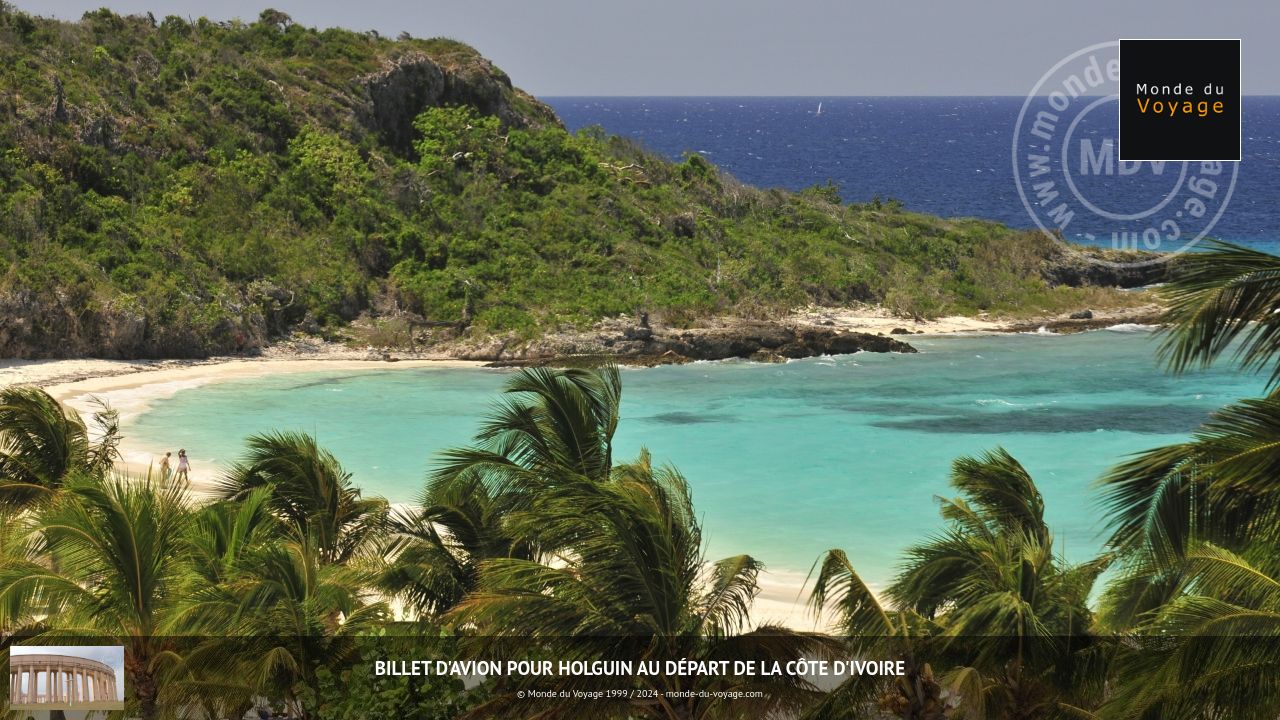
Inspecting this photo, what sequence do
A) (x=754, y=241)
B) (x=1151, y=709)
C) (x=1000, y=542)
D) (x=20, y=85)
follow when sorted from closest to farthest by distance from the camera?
(x=1151, y=709) < (x=1000, y=542) < (x=20, y=85) < (x=754, y=241)

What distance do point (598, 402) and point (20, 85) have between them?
3122cm

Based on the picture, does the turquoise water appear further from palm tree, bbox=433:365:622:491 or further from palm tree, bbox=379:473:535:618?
palm tree, bbox=379:473:535:618

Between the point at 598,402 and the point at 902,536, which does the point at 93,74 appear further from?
the point at 598,402

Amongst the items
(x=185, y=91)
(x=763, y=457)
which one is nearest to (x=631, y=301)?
(x=763, y=457)

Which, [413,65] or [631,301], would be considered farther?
[413,65]

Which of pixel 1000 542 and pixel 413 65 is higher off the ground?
pixel 413 65

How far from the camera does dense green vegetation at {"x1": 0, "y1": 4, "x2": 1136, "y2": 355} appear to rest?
32.5 m

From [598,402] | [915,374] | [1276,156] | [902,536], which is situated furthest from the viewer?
[1276,156]

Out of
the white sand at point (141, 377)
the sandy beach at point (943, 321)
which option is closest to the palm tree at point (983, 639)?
the white sand at point (141, 377)

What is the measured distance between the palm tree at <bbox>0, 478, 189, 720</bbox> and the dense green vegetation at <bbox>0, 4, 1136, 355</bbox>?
23.0 m

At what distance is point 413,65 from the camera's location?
4419cm

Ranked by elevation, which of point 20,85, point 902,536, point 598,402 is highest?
point 20,85

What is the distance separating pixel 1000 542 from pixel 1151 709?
1686mm
